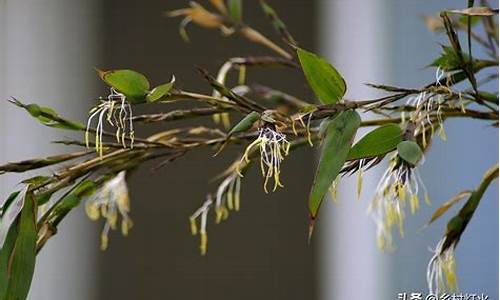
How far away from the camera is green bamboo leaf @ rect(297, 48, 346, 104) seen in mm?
325

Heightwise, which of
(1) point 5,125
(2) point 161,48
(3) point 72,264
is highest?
(2) point 161,48

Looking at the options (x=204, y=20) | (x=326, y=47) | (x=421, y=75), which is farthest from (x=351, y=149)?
(x=326, y=47)

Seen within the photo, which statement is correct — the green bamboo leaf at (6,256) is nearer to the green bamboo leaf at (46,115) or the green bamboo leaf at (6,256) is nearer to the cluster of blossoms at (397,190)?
the green bamboo leaf at (46,115)

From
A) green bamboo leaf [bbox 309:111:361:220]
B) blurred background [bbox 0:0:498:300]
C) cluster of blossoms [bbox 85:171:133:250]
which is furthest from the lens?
blurred background [bbox 0:0:498:300]

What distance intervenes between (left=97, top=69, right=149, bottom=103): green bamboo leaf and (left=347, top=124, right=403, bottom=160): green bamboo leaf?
0.09 m

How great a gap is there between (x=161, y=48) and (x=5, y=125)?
0.29 m

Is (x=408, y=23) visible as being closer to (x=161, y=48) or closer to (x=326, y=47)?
(x=326, y=47)

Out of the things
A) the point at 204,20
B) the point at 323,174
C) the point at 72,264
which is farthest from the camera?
the point at 72,264

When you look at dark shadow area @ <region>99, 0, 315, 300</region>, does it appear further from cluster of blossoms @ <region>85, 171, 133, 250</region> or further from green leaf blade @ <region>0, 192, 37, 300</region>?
green leaf blade @ <region>0, 192, 37, 300</region>

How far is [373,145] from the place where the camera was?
13.1 inches

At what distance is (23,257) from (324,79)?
0.48 feet

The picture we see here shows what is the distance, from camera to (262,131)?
31 cm

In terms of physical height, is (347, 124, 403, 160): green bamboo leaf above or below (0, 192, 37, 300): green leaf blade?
above

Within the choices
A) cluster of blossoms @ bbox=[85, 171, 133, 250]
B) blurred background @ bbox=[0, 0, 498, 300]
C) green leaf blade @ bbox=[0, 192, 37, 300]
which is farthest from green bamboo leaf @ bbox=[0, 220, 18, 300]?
blurred background @ bbox=[0, 0, 498, 300]
